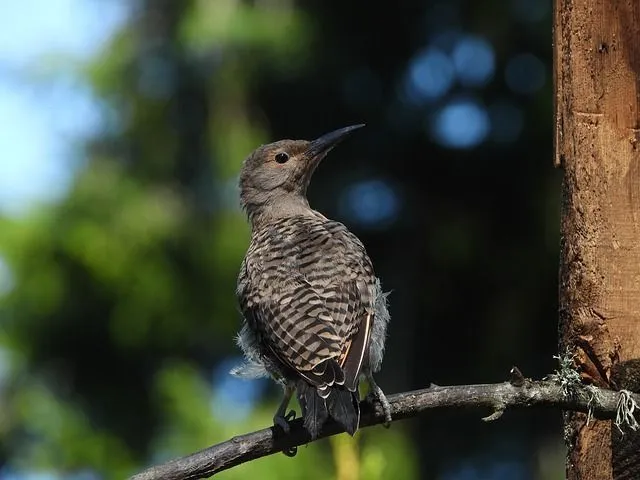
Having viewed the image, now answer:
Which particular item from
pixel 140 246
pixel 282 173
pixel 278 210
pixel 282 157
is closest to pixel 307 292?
pixel 278 210

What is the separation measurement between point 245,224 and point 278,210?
2725 millimetres

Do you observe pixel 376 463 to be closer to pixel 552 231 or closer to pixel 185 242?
pixel 185 242

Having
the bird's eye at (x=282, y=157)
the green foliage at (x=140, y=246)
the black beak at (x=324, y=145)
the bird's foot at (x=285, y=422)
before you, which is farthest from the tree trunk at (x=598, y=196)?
the green foliage at (x=140, y=246)

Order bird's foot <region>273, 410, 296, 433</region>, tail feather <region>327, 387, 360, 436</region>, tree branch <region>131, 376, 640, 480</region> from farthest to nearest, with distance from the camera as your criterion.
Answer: bird's foot <region>273, 410, 296, 433</region>, tail feather <region>327, 387, 360, 436</region>, tree branch <region>131, 376, 640, 480</region>

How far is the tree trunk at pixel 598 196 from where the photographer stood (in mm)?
4445

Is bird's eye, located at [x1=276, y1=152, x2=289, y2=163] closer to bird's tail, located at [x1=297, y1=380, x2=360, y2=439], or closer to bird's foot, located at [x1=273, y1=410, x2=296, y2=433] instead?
bird's foot, located at [x1=273, y1=410, x2=296, y2=433]

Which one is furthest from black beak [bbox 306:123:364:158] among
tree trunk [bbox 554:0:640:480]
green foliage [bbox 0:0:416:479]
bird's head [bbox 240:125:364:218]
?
green foliage [bbox 0:0:416:479]

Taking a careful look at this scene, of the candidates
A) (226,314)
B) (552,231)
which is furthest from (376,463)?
(552,231)

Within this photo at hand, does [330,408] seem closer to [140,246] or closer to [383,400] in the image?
[383,400]

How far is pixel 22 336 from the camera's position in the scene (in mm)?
9188

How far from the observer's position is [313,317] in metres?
4.87

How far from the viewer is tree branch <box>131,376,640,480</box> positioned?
3.74m

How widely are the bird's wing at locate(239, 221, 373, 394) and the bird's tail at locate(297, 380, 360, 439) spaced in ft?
0.13

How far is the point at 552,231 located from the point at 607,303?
5296 mm
